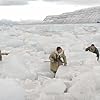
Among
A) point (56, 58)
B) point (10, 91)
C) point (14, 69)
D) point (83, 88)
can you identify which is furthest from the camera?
point (14, 69)

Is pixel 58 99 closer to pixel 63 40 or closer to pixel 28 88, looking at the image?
pixel 28 88

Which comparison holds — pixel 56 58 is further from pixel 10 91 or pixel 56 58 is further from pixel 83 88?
pixel 10 91

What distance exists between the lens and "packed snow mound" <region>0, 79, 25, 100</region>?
15.8ft

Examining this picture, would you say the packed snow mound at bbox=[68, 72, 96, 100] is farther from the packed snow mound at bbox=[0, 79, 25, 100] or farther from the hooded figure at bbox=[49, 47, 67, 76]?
the hooded figure at bbox=[49, 47, 67, 76]

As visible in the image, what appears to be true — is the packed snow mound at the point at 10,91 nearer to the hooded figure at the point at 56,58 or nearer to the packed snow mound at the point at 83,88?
the packed snow mound at the point at 83,88

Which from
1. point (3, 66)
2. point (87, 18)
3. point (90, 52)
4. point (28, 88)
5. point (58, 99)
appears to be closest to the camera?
point (58, 99)

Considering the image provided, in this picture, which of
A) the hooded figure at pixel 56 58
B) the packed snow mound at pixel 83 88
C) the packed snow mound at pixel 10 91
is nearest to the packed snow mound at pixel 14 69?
the hooded figure at pixel 56 58

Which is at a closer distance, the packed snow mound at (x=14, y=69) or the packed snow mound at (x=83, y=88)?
the packed snow mound at (x=83, y=88)

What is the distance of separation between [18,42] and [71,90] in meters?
11.9

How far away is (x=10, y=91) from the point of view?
15.9 ft

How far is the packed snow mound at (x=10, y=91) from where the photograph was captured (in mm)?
4803

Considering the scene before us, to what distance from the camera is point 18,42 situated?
16797 millimetres

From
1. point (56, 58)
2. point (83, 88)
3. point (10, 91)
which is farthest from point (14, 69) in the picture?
point (83, 88)

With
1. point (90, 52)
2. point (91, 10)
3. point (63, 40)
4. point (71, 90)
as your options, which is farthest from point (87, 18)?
point (71, 90)
